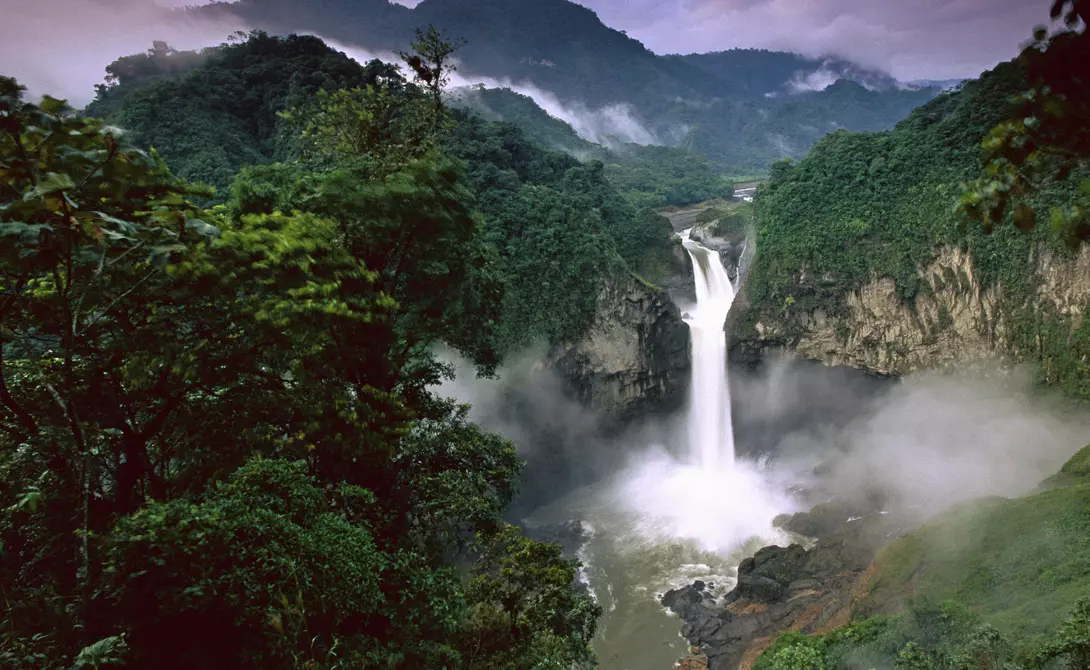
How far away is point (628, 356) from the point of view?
83.3 feet

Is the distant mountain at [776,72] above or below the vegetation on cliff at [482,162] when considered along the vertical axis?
above

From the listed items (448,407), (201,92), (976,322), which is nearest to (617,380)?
(976,322)

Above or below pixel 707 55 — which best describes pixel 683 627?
below

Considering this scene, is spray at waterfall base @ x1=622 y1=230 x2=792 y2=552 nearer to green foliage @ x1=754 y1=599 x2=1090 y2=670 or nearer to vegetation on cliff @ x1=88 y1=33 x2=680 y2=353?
vegetation on cliff @ x1=88 y1=33 x2=680 y2=353

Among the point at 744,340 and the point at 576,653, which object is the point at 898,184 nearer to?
the point at 744,340

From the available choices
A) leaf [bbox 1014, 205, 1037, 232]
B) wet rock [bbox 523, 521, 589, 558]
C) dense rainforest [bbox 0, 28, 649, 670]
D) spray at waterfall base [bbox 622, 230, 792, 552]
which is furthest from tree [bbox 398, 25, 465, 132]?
spray at waterfall base [bbox 622, 230, 792, 552]

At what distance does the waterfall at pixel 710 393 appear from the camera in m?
25.5

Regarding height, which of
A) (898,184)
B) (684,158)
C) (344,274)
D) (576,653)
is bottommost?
(576,653)

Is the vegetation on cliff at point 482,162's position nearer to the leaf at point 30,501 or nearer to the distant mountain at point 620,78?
the leaf at point 30,501

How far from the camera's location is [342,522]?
4.78m

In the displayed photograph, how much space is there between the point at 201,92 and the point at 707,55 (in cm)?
17756

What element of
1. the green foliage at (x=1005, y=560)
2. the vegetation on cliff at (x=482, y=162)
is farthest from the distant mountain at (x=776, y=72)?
the green foliage at (x=1005, y=560)

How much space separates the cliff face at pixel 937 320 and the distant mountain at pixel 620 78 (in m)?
51.0

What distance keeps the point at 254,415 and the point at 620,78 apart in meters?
138
